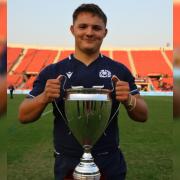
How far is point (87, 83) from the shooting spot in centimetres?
136

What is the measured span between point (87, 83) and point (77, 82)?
0.11 ft

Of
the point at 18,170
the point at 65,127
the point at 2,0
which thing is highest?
the point at 2,0

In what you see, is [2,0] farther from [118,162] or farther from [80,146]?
[118,162]

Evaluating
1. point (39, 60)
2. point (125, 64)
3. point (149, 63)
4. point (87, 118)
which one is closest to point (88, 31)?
point (87, 118)

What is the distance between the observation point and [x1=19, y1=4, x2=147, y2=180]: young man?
1284mm

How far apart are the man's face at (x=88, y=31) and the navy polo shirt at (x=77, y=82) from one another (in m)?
0.09

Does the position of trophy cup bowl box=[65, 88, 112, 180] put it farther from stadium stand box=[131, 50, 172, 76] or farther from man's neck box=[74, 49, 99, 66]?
stadium stand box=[131, 50, 172, 76]

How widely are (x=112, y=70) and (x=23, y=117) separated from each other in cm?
35

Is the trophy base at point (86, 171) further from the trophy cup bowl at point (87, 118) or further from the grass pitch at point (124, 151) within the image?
the grass pitch at point (124, 151)

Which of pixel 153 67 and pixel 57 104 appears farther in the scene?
pixel 153 67

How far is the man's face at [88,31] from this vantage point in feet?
4.16

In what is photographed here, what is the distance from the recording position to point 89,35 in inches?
49.6

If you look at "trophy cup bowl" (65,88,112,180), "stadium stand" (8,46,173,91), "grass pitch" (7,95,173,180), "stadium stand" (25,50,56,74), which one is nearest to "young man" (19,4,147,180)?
"trophy cup bowl" (65,88,112,180)

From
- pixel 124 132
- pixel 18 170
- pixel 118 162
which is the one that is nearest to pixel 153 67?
pixel 124 132
